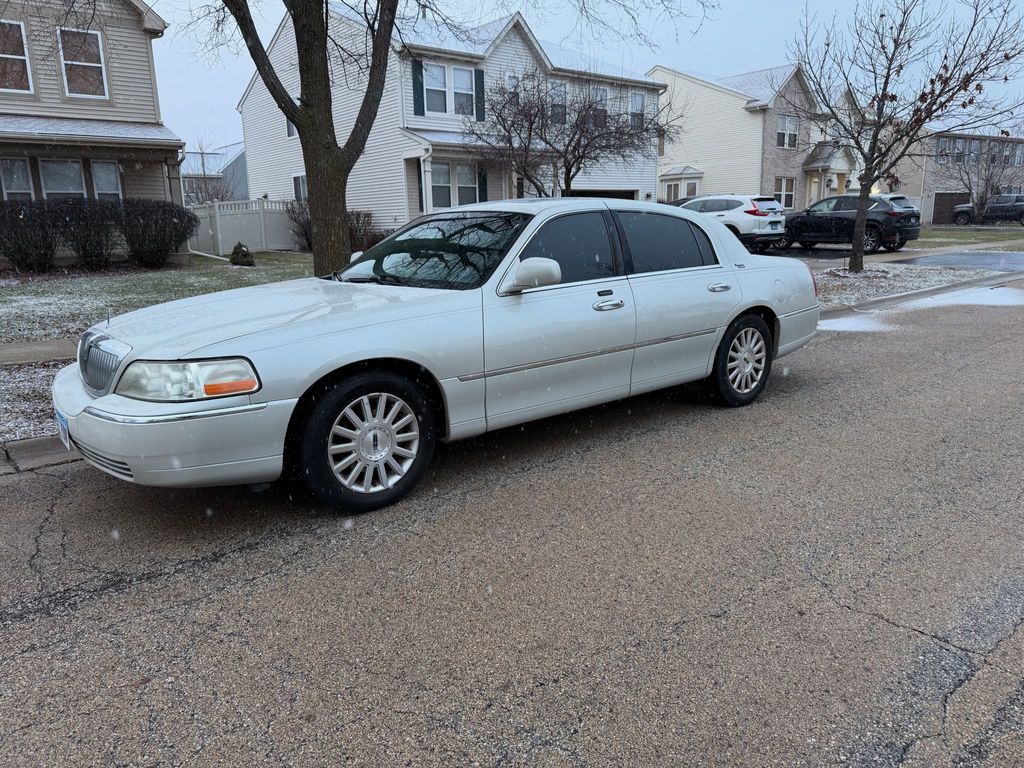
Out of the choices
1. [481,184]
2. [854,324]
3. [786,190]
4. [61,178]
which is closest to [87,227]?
[61,178]

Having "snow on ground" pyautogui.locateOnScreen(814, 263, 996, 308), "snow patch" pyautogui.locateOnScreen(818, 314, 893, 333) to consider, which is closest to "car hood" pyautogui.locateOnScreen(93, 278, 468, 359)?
"snow patch" pyautogui.locateOnScreen(818, 314, 893, 333)

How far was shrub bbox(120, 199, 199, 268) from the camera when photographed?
16000 mm

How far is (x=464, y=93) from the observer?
955 inches

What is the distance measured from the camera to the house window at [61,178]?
18500 mm

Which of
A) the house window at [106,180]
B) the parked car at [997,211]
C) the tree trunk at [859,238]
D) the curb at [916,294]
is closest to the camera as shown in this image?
the curb at [916,294]

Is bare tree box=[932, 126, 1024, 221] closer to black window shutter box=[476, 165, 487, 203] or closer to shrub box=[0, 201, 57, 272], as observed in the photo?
black window shutter box=[476, 165, 487, 203]

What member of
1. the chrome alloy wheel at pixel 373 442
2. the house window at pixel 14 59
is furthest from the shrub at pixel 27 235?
the chrome alloy wheel at pixel 373 442

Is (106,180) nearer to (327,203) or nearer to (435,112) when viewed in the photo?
(435,112)

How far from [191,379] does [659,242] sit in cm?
334

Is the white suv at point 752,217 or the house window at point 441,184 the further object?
the house window at point 441,184

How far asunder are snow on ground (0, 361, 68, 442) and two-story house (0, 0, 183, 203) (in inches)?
491

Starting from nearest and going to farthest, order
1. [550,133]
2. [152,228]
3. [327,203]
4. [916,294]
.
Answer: [327,203] < [916,294] < [152,228] < [550,133]

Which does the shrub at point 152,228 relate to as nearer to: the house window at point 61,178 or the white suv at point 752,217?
the house window at point 61,178

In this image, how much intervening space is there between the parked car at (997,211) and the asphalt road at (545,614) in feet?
140
